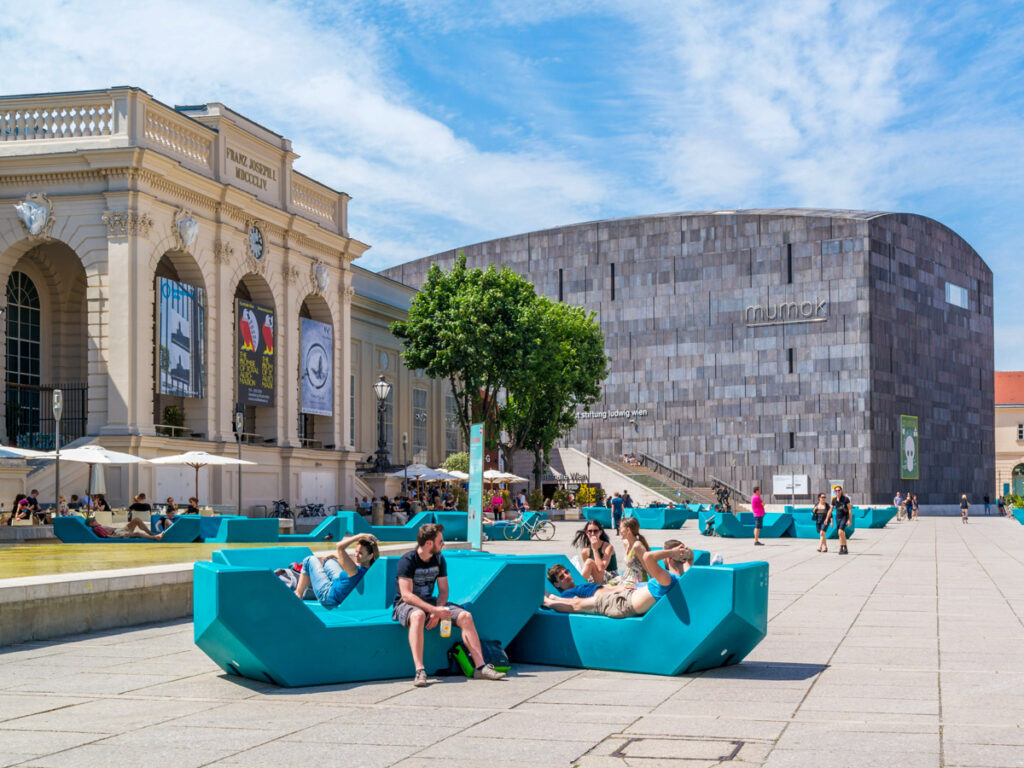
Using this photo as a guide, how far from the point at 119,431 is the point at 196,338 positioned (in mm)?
4427

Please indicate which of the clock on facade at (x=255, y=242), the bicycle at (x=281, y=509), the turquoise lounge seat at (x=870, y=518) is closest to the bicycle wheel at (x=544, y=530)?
the bicycle at (x=281, y=509)

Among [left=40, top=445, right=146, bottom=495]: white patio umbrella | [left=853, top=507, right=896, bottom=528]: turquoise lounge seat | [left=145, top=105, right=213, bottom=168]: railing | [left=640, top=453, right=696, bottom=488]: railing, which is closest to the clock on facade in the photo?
[left=145, top=105, right=213, bottom=168]: railing

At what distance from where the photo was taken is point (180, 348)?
36062 mm

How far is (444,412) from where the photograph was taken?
6075 cm

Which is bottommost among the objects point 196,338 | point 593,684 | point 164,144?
point 593,684

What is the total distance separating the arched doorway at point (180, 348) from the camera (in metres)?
35.3

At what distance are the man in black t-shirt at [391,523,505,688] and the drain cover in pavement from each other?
243 cm

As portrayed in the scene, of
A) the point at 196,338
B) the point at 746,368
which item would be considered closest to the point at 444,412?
the point at 196,338

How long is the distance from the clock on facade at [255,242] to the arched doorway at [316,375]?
359cm

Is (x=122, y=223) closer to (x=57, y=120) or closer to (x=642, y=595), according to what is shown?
(x=57, y=120)

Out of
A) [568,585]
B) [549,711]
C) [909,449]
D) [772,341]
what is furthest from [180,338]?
[909,449]

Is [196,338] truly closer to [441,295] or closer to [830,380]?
[441,295]

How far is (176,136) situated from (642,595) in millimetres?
30141

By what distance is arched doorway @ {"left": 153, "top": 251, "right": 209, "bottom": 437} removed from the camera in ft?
116
